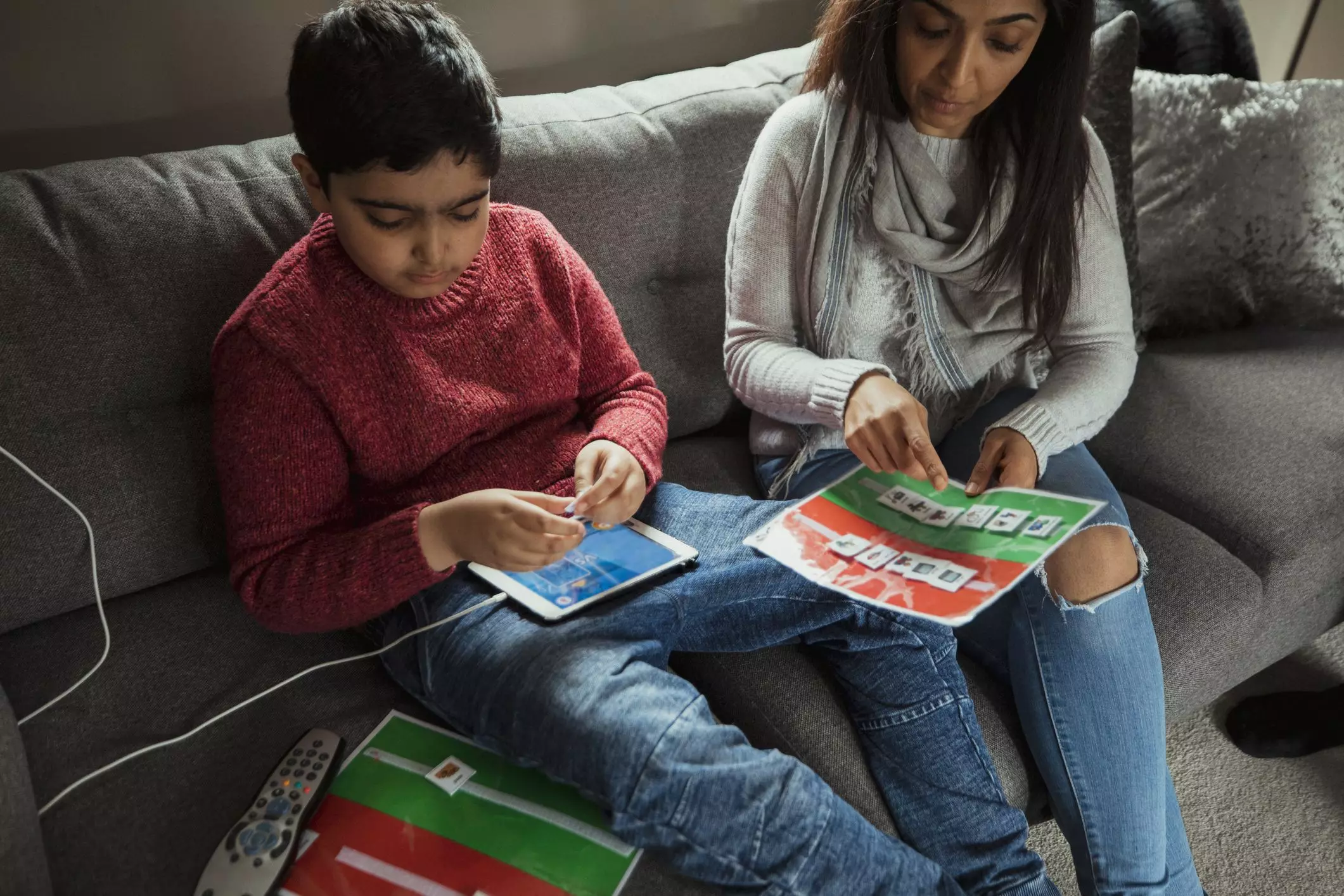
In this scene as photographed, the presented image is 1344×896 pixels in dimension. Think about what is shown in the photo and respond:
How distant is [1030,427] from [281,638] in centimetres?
95

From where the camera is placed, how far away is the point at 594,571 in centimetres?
111

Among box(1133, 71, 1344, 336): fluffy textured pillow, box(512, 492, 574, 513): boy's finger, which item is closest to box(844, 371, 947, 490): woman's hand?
box(512, 492, 574, 513): boy's finger

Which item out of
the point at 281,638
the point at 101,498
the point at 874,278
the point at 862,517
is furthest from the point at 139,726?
the point at 874,278

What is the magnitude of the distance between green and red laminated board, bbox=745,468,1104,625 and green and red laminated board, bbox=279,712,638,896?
0.35m

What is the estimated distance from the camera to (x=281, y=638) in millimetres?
1158

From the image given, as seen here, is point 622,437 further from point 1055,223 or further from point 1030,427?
point 1055,223

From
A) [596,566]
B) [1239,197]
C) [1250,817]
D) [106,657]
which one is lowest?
[1250,817]

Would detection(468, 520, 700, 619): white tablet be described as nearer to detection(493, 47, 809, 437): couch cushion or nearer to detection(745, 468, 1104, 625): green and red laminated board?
detection(745, 468, 1104, 625): green and red laminated board

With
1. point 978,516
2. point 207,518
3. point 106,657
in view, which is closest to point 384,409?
point 207,518

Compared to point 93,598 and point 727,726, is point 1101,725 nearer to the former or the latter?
point 727,726

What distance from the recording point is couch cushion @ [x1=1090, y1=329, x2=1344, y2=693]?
50.2 inches

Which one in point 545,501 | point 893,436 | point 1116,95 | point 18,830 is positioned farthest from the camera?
point 1116,95

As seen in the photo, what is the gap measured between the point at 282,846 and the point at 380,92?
709 millimetres

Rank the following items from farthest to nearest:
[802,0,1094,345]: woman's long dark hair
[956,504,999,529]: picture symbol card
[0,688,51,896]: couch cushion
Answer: [802,0,1094,345]: woman's long dark hair, [956,504,999,529]: picture symbol card, [0,688,51,896]: couch cushion
